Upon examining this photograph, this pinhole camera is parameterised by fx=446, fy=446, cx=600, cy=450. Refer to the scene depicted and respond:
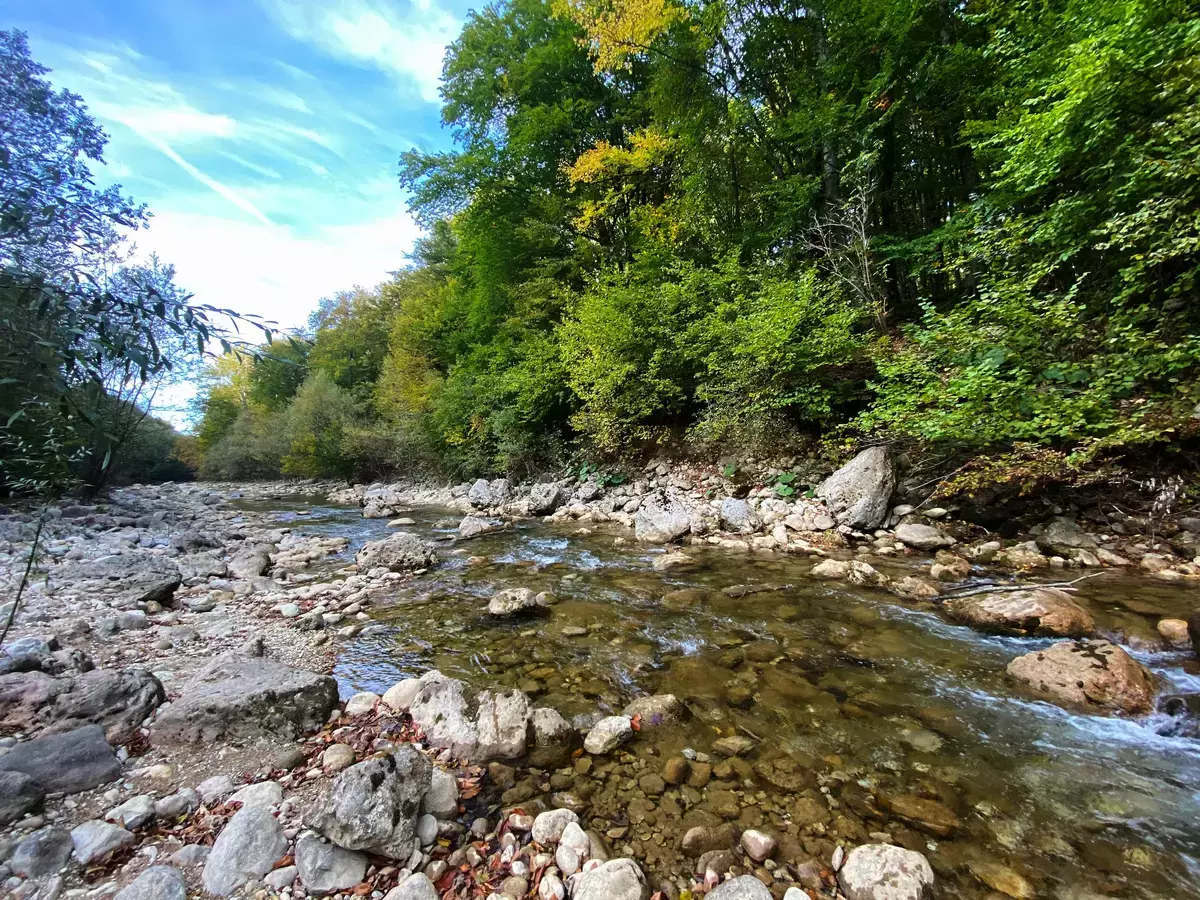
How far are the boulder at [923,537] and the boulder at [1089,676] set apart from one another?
2.95 m

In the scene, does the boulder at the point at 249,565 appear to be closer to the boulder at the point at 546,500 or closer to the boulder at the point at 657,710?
the boulder at the point at 546,500

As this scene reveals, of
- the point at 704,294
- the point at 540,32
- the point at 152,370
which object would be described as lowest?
the point at 152,370

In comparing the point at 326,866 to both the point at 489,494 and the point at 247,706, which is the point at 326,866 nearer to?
the point at 247,706

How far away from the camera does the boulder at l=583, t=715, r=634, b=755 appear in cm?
264

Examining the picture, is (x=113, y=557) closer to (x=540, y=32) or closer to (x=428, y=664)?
(x=428, y=664)

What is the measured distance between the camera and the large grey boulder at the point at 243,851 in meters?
1.70

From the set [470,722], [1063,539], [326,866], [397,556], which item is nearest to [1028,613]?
[1063,539]

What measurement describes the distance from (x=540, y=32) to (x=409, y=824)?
21666mm

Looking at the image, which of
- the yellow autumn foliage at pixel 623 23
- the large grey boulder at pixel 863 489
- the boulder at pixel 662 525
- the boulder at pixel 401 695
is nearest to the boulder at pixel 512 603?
the boulder at pixel 401 695

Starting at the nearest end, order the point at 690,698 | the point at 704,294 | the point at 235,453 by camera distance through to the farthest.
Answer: the point at 690,698, the point at 704,294, the point at 235,453

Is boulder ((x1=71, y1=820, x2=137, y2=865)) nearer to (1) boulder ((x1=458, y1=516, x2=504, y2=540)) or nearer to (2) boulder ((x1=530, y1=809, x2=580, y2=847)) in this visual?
(2) boulder ((x1=530, y1=809, x2=580, y2=847))

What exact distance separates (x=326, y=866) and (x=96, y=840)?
0.96m

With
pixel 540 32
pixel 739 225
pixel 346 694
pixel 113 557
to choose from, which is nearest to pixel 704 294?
pixel 739 225

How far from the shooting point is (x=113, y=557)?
20.1ft
